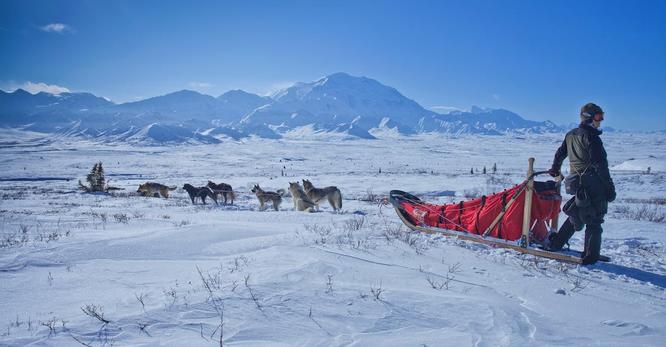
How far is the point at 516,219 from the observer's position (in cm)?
520

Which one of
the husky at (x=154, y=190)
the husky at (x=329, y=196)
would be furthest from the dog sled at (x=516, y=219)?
the husky at (x=154, y=190)

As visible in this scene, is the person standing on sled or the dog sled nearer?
the person standing on sled

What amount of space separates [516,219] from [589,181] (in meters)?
1.12

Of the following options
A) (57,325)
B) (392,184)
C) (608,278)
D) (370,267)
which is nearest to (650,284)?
(608,278)

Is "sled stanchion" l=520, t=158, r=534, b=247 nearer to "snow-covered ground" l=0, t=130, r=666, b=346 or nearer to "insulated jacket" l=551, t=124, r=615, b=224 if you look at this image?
"snow-covered ground" l=0, t=130, r=666, b=346

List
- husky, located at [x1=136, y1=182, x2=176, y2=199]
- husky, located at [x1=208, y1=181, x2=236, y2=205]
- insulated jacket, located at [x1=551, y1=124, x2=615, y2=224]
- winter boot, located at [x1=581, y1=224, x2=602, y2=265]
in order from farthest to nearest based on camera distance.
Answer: husky, located at [x1=136, y1=182, x2=176, y2=199] < husky, located at [x1=208, y1=181, x2=236, y2=205] < winter boot, located at [x1=581, y1=224, x2=602, y2=265] < insulated jacket, located at [x1=551, y1=124, x2=615, y2=224]

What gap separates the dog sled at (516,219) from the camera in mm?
4918

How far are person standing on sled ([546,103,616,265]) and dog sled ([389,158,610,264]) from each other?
0.36 meters

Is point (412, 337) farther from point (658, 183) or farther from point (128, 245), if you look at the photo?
point (658, 183)

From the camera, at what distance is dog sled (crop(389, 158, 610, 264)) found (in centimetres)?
492

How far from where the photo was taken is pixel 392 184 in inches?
1025

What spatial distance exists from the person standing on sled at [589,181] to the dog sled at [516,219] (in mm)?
356

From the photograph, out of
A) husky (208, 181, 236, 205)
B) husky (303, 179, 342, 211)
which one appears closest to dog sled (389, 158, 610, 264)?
husky (303, 179, 342, 211)

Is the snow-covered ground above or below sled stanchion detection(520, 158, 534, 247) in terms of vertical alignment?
below
